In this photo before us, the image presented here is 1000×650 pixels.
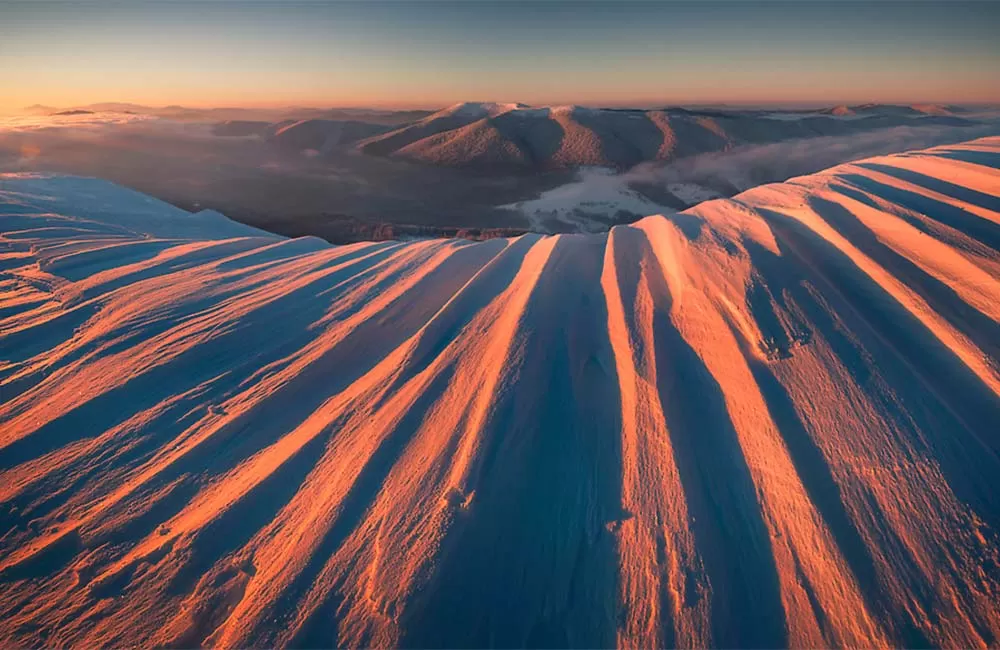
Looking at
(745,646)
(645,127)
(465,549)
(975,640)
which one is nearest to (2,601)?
(465,549)

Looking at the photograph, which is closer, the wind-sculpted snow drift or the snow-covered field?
the wind-sculpted snow drift

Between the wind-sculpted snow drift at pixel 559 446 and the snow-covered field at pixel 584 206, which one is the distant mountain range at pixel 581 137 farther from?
the wind-sculpted snow drift at pixel 559 446

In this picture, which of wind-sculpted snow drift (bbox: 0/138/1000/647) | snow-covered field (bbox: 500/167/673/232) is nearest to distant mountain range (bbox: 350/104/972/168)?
snow-covered field (bbox: 500/167/673/232)

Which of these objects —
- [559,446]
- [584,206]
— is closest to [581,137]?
[584,206]

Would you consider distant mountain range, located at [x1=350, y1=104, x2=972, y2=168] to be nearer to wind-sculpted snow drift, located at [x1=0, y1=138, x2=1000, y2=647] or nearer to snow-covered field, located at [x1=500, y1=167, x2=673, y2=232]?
snow-covered field, located at [x1=500, y1=167, x2=673, y2=232]

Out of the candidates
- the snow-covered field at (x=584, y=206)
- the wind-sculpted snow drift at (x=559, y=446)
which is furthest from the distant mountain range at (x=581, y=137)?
the wind-sculpted snow drift at (x=559, y=446)

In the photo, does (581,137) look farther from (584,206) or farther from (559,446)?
(559,446)

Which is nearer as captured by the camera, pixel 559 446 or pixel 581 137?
pixel 559 446

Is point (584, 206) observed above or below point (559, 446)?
below
